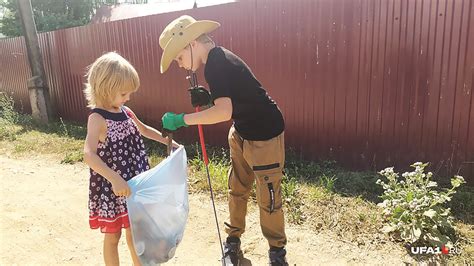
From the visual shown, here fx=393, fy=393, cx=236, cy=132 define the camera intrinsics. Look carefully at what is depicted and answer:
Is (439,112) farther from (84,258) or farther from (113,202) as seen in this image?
(84,258)

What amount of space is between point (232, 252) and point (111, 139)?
128 centimetres

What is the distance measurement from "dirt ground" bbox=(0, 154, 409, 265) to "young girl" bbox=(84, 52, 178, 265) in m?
0.78

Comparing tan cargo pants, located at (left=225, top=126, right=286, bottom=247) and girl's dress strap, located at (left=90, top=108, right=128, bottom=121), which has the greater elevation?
girl's dress strap, located at (left=90, top=108, right=128, bottom=121)

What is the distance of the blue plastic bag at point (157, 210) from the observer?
6.86 ft

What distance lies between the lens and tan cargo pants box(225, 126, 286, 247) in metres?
2.59

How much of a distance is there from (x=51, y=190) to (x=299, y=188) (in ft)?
9.41

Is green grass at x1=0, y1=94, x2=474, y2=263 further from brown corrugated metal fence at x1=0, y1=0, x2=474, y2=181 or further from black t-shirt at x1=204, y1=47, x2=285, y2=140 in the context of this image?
black t-shirt at x1=204, y1=47, x2=285, y2=140

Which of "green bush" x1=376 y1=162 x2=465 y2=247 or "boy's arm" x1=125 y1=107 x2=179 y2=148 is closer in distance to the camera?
"boy's arm" x1=125 y1=107 x2=179 y2=148

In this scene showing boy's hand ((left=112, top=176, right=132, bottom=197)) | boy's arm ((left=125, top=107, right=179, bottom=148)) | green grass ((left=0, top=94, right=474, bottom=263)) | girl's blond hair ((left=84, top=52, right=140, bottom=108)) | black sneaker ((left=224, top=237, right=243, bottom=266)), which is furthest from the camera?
green grass ((left=0, top=94, right=474, bottom=263))

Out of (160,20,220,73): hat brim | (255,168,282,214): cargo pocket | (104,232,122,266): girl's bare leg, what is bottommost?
(104,232,122,266): girl's bare leg

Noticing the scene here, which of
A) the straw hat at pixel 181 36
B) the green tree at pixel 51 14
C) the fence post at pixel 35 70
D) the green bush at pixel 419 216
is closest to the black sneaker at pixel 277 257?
the green bush at pixel 419 216

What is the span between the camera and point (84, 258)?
3107 millimetres

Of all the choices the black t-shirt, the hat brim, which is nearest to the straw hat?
the hat brim

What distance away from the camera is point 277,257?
9.04 ft
